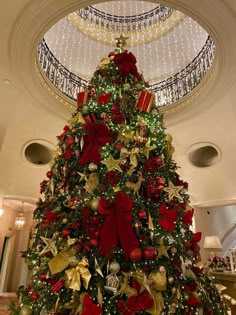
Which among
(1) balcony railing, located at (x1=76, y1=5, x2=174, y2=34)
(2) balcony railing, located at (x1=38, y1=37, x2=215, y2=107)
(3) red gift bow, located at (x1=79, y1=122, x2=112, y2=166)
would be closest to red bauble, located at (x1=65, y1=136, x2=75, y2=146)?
(3) red gift bow, located at (x1=79, y1=122, x2=112, y2=166)

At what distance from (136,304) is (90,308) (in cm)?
34

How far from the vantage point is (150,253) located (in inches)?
80.7

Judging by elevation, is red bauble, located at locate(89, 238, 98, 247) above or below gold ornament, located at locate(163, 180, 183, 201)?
below

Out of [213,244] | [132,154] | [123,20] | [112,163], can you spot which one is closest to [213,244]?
[213,244]

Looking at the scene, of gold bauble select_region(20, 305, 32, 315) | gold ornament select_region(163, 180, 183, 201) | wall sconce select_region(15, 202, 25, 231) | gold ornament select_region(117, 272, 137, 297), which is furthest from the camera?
wall sconce select_region(15, 202, 25, 231)

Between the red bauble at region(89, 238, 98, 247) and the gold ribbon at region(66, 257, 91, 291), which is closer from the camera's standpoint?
the gold ribbon at region(66, 257, 91, 291)

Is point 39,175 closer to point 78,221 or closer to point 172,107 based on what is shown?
point 172,107

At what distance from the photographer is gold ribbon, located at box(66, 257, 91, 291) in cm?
194

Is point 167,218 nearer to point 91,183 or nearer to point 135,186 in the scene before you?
point 135,186

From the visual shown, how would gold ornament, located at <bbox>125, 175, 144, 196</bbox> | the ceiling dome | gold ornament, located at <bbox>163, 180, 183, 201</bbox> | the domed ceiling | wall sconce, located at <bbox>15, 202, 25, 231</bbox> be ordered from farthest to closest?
1. wall sconce, located at <bbox>15, 202, 25, 231</bbox>
2. the domed ceiling
3. the ceiling dome
4. gold ornament, located at <bbox>163, 180, 183, 201</bbox>
5. gold ornament, located at <bbox>125, 175, 144, 196</bbox>

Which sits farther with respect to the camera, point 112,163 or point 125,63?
point 125,63

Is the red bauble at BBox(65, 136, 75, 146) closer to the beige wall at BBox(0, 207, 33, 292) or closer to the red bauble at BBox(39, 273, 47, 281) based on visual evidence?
the red bauble at BBox(39, 273, 47, 281)

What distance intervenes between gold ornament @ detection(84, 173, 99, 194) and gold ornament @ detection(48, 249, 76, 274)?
22.1 inches

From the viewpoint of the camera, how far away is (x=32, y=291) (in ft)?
7.66
